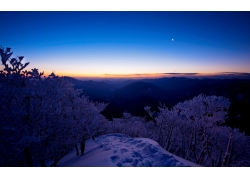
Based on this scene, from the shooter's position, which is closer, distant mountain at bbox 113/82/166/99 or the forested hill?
the forested hill

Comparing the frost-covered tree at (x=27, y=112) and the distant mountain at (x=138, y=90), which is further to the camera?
the distant mountain at (x=138, y=90)

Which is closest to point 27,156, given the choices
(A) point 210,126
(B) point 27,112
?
(B) point 27,112

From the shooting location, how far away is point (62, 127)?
577 centimetres

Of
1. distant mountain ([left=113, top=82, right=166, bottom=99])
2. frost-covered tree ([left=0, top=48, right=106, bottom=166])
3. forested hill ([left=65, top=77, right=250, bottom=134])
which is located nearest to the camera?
frost-covered tree ([left=0, top=48, right=106, bottom=166])

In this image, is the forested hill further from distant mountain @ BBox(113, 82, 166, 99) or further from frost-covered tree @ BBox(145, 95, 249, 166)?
frost-covered tree @ BBox(145, 95, 249, 166)

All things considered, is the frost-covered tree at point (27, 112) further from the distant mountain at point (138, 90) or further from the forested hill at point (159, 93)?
the distant mountain at point (138, 90)

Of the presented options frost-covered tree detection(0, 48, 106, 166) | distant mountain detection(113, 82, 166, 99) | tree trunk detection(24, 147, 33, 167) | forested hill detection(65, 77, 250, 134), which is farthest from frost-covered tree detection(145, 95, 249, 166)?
distant mountain detection(113, 82, 166, 99)

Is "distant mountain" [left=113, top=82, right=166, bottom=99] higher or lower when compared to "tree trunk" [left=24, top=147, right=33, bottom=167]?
lower

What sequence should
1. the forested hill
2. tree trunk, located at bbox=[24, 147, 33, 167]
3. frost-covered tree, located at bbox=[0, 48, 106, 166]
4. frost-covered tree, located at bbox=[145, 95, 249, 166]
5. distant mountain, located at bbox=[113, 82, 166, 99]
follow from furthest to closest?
distant mountain, located at bbox=[113, 82, 166, 99], the forested hill, frost-covered tree, located at bbox=[145, 95, 249, 166], tree trunk, located at bbox=[24, 147, 33, 167], frost-covered tree, located at bbox=[0, 48, 106, 166]

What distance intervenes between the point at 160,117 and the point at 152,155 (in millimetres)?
6965

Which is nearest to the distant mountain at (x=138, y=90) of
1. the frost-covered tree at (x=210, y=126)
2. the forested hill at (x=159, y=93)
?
the forested hill at (x=159, y=93)
